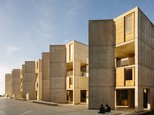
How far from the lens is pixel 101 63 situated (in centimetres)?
2850

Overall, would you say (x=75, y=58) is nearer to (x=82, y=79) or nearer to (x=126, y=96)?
(x=82, y=79)

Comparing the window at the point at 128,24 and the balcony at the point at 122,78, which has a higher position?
the window at the point at 128,24

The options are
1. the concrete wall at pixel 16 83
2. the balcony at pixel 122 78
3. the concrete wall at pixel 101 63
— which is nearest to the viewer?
the balcony at pixel 122 78

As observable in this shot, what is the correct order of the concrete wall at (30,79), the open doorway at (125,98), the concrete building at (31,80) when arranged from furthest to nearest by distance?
the concrete wall at (30,79) < the concrete building at (31,80) < the open doorway at (125,98)

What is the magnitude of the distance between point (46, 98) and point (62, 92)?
7.98m

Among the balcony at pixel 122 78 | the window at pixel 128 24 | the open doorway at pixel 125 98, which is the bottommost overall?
the open doorway at pixel 125 98

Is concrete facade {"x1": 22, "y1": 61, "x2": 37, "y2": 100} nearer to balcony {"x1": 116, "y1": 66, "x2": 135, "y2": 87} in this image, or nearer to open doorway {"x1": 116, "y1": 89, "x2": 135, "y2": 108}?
open doorway {"x1": 116, "y1": 89, "x2": 135, "y2": 108}

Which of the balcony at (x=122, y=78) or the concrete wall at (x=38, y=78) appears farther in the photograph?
the concrete wall at (x=38, y=78)

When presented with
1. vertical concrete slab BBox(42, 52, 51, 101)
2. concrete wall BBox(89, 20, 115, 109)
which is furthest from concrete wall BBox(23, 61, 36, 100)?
concrete wall BBox(89, 20, 115, 109)

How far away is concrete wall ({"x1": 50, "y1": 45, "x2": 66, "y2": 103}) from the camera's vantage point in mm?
41031

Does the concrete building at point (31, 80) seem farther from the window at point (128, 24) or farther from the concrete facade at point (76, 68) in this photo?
the window at point (128, 24)

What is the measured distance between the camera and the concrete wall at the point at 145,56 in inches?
1019

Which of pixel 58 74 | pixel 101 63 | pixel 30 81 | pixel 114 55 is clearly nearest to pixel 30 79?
pixel 30 81

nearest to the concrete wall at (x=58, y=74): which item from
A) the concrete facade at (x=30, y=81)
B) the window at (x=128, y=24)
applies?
the window at (x=128, y=24)
